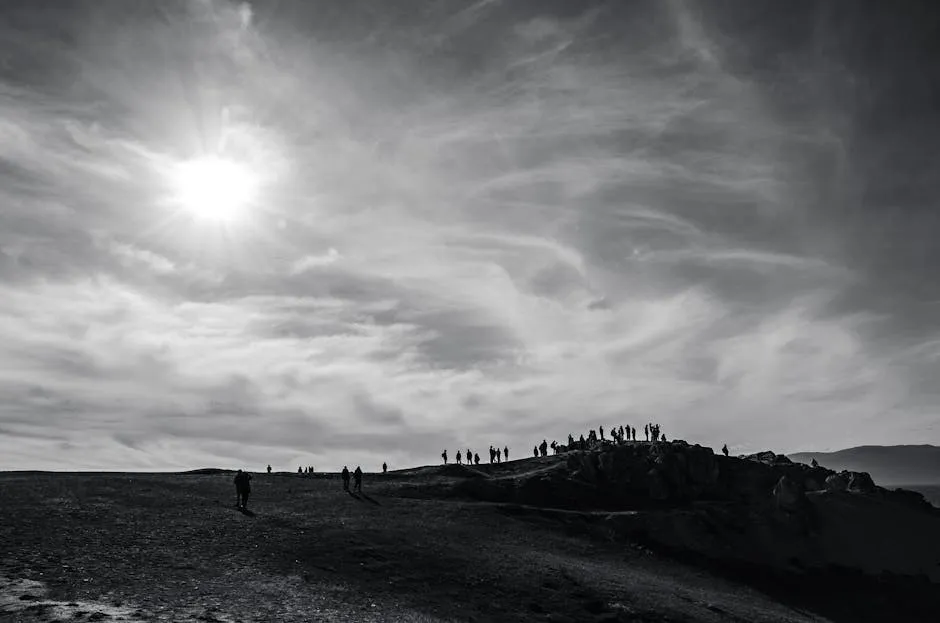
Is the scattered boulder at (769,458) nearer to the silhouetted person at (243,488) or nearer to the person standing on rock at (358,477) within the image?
the person standing on rock at (358,477)

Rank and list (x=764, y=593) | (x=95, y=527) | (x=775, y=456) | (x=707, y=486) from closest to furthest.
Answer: (x=95, y=527) < (x=764, y=593) < (x=707, y=486) < (x=775, y=456)

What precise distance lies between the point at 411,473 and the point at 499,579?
3261 cm

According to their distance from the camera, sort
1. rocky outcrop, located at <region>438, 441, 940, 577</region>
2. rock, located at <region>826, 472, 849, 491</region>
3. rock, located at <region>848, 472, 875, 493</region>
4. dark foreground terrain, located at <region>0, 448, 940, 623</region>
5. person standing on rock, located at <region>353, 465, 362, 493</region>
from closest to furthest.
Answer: dark foreground terrain, located at <region>0, 448, 940, 623</region> → person standing on rock, located at <region>353, 465, 362, 493</region> → rocky outcrop, located at <region>438, 441, 940, 577</region> → rock, located at <region>848, 472, 875, 493</region> → rock, located at <region>826, 472, 849, 491</region>

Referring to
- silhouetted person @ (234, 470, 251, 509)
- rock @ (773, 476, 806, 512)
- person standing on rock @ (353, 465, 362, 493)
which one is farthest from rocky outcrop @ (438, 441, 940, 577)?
silhouetted person @ (234, 470, 251, 509)

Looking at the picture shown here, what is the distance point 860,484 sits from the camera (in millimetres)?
80375

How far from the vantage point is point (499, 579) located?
3778 centimetres

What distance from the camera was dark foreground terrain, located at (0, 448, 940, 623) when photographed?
88.5 feet

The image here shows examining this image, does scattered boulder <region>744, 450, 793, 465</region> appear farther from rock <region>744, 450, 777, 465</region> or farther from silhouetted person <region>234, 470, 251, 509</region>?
silhouetted person <region>234, 470, 251, 509</region>

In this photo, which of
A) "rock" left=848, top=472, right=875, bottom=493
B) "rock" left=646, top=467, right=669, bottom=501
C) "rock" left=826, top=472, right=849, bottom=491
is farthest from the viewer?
"rock" left=826, top=472, right=849, bottom=491

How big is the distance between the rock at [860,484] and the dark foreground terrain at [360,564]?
15521 millimetres

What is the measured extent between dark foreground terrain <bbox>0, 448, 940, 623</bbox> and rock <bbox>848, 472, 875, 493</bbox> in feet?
50.9

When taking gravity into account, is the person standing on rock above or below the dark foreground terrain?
above

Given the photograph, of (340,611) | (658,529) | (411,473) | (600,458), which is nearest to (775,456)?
(600,458)

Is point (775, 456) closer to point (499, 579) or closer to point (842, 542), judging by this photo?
point (842, 542)
